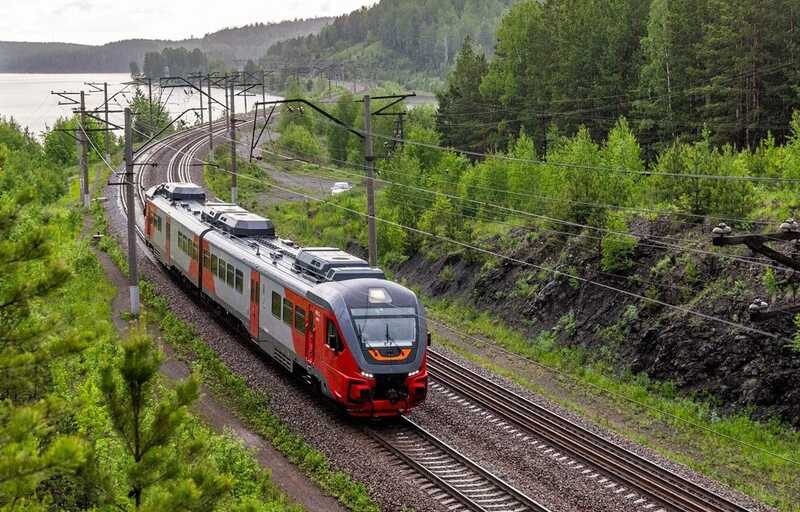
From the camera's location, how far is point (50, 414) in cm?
984

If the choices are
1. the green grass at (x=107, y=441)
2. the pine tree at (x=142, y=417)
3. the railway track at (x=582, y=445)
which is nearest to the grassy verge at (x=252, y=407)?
the green grass at (x=107, y=441)

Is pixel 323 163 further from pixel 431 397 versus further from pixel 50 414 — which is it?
pixel 50 414

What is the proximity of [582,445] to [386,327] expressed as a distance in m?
5.29

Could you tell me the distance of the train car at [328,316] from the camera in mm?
19922

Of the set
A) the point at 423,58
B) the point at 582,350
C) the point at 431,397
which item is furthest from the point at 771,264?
the point at 423,58

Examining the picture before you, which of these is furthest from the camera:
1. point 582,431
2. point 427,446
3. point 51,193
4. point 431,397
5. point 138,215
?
point 51,193

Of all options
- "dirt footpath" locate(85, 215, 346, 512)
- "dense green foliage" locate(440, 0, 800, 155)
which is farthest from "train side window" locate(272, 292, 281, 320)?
"dense green foliage" locate(440, 0, 800, 155)

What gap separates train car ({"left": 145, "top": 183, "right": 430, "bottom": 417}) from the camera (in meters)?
19.9

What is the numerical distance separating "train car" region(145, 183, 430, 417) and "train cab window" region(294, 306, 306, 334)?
25 millimetres

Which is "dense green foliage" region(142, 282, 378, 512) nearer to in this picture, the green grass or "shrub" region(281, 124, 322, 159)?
the green grass

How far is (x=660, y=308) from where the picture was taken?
28.3 m

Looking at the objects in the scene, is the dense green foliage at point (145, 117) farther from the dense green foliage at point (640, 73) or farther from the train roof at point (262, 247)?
the train roof at point (262, 247)

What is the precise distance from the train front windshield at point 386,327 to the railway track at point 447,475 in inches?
81.8

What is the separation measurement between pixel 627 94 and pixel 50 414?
42.9 meters
